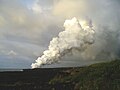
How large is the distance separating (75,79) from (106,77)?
23.2 feet

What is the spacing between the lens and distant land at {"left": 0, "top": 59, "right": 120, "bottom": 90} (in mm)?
55812

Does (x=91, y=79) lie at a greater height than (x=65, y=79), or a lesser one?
lesser

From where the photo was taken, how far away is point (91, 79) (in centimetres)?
5878

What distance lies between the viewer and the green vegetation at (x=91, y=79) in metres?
56.6

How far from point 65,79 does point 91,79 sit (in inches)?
240

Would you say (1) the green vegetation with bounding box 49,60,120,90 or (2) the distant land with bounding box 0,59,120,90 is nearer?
(2) the distant land with bounding box 0,59,120,90

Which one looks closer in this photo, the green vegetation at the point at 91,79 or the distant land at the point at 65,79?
the distant land at the point at 65,79

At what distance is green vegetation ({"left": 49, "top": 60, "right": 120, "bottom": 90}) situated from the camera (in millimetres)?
56562

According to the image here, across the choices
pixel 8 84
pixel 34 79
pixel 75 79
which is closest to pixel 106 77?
pixel 75 79

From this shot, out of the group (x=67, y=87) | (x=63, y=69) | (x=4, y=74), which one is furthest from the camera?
(x=63, y=69)

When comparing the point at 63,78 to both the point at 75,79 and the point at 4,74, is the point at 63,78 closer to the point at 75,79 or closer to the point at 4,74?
the point at 75,79

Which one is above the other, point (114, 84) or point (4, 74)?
point (4, 74)

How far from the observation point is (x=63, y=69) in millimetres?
65125

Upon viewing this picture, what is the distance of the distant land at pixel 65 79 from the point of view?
183 feet
